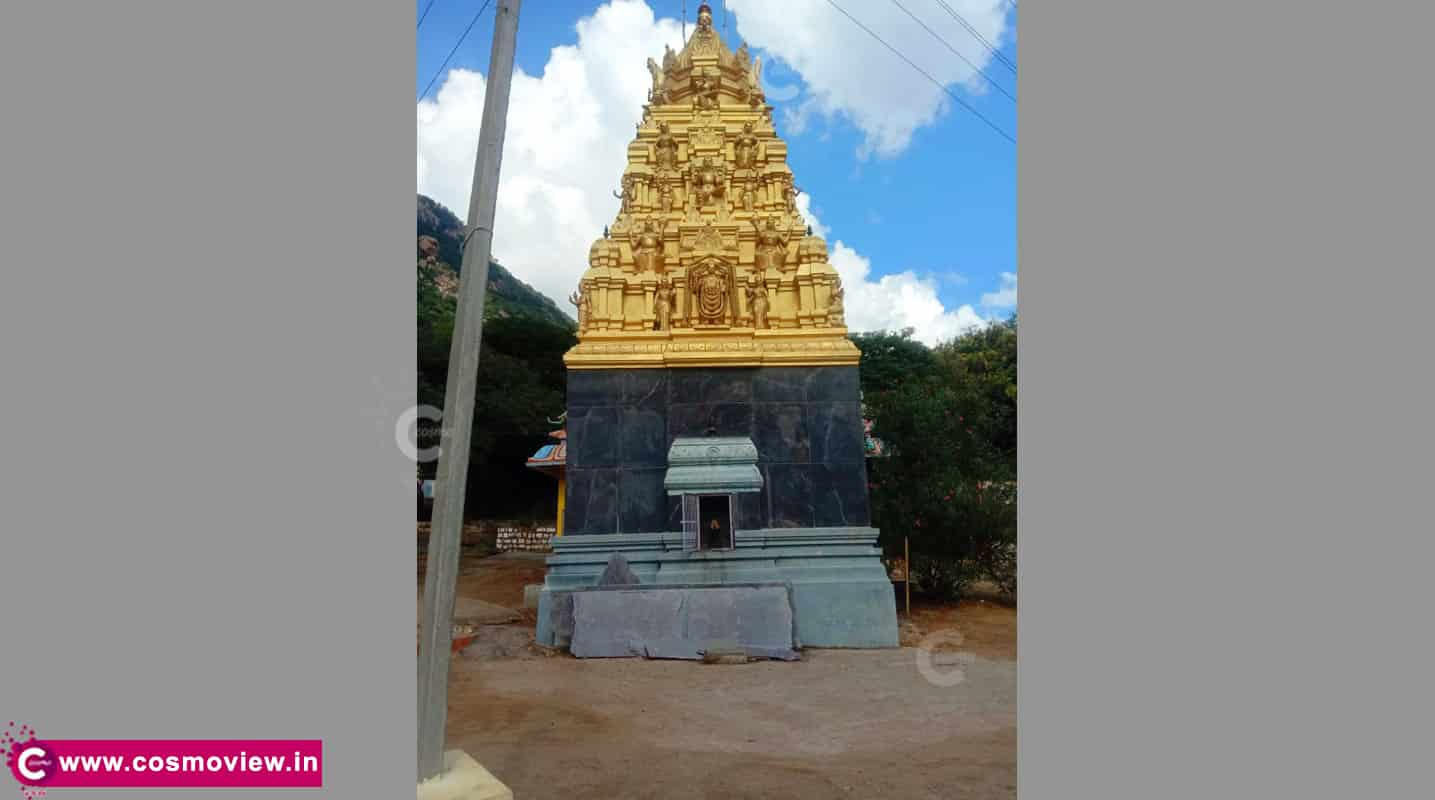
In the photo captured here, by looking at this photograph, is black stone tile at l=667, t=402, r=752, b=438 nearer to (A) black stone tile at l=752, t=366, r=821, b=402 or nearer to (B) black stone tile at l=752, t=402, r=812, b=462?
(B) black stone tile at l=752, t=402, r=812, b=462

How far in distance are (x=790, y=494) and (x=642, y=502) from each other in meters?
2.28

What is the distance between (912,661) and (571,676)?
14.4 ft

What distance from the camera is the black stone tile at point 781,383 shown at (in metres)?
12.3

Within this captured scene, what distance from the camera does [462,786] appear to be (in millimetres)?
2975

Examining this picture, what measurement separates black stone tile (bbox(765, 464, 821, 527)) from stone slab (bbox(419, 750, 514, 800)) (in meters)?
8.91

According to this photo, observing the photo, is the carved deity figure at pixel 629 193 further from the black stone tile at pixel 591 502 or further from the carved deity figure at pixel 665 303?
the black stone tile at pixel 591 502

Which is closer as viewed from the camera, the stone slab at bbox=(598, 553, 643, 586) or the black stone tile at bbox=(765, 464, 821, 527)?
the stone slab at bbox=(598, 553, 643, 586)

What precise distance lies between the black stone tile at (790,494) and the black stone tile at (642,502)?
1.67m

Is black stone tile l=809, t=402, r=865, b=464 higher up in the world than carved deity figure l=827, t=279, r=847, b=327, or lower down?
lower down

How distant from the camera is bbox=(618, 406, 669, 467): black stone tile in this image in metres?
12.1

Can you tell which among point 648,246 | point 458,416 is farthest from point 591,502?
point 458,416

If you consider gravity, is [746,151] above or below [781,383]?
above
